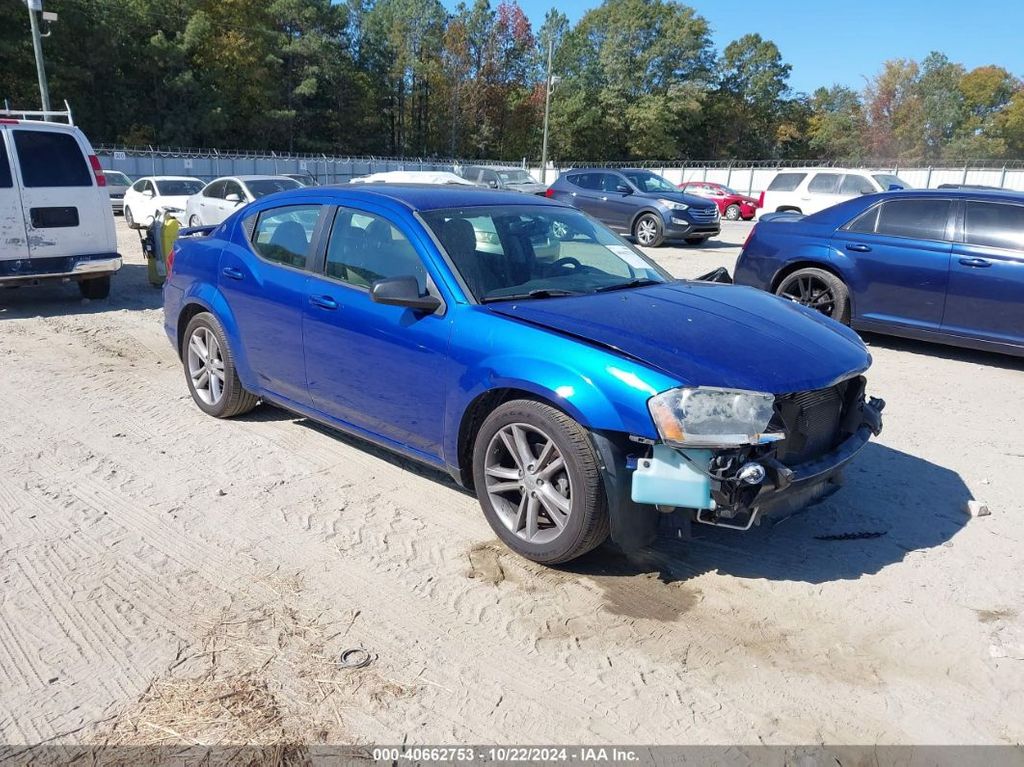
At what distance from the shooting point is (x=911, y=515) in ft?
14.3

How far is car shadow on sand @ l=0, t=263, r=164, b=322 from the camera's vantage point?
9.90 meters

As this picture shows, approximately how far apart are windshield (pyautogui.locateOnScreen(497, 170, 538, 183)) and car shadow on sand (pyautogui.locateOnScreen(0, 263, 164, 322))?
14.5 metres

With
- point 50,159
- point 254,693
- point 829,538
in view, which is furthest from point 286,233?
point 50,159

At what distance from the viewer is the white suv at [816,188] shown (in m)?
19.4

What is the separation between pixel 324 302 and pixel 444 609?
6.57ft

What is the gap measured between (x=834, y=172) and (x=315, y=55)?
2366 inches

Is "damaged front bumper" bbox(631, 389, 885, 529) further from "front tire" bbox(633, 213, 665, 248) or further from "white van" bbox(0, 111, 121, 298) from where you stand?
"front tire" bbox(633, 213, 665, 248)

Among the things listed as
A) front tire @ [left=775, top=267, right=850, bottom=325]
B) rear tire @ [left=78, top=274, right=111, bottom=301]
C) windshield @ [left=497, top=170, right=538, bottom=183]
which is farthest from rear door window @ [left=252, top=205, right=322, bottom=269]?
windshield @ [left=497, top=170, right=538, bottom=183]

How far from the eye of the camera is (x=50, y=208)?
9227 mm

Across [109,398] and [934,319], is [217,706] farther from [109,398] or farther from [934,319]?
[934,319]

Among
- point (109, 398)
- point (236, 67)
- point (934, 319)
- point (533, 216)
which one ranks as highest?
point (236, 67)

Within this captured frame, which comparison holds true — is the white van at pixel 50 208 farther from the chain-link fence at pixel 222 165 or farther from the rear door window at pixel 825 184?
the chain-link fence at pixel 222 165

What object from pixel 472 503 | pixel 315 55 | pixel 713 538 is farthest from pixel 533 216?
pixel 315 55

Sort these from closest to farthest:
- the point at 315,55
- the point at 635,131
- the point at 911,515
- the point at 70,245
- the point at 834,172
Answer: the point at 911,515, the point at 70,245, the point at 834,172, the point at 315,55, the point at 635,131
